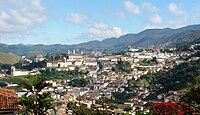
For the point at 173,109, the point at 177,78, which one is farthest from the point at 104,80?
the point at 173,109

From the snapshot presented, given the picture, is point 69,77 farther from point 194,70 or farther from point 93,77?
point 194,70

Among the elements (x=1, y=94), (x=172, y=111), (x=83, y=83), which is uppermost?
(x=1, y=94)

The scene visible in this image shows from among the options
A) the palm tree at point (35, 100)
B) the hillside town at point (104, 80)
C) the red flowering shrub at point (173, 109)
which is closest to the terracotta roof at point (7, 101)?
the palm tree at point (35, 100)

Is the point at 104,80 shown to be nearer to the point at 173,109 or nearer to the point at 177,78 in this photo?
the point at 177,78

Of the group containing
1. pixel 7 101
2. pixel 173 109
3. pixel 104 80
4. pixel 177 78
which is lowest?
pixel 104 80

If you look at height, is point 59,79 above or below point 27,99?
below

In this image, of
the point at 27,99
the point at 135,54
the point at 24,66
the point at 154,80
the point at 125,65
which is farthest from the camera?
the point at 135,54

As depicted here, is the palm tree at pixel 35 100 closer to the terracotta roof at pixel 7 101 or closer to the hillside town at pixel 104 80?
the terracotta roof at pixel 7 101

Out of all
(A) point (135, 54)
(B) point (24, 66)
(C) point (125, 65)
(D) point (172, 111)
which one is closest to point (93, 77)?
(C) point (125, 65)

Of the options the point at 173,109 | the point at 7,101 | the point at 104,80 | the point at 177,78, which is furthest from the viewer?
the point at 104,80

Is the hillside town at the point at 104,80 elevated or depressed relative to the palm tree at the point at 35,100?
depressed

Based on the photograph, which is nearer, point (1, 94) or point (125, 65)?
point (1, 94)
